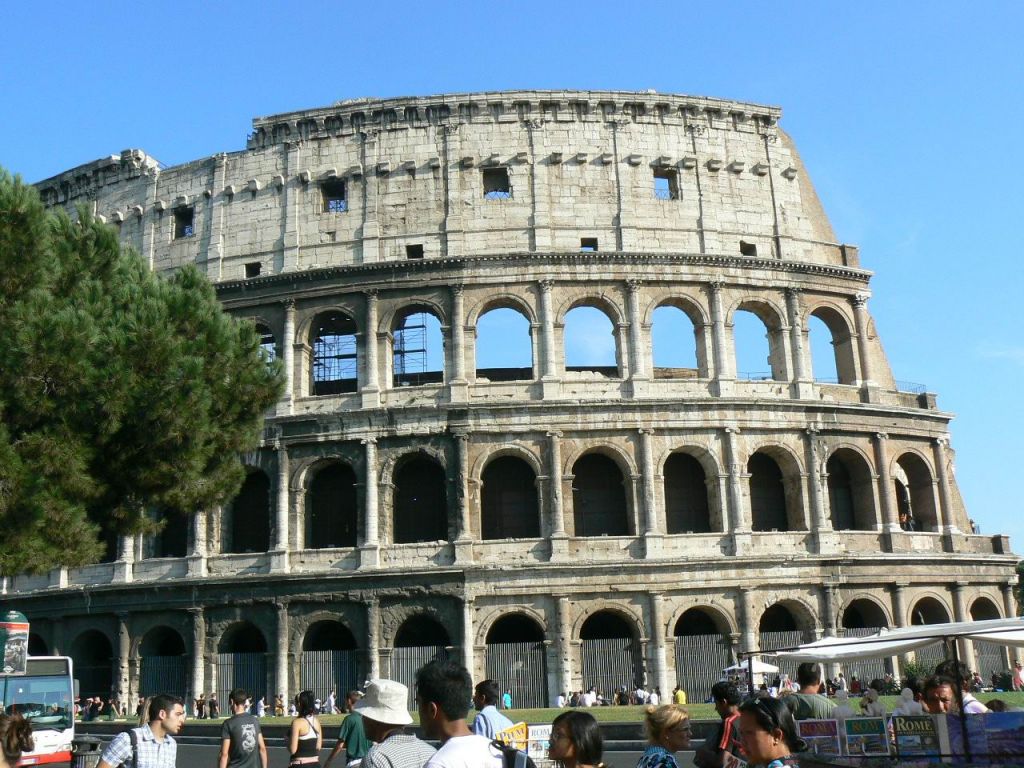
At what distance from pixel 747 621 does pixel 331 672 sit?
33.1 ft

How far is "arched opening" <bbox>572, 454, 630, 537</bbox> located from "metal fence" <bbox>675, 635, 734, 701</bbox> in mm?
3190

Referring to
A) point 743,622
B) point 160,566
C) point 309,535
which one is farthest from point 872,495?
point 160,566

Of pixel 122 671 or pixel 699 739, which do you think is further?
pixel 122 671

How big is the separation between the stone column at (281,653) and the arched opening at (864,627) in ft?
44.3

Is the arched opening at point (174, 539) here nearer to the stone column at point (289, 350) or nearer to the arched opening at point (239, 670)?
the arched opening at point (239, 670)

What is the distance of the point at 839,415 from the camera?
2703 cm

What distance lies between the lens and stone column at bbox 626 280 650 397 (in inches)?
1031

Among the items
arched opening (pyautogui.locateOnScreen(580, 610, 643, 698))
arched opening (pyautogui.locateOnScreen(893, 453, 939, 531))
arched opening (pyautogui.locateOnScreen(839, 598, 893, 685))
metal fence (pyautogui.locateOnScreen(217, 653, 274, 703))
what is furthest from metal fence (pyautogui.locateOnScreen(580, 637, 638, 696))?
arched opening (pyautogui.locateOnScreen(893, 453, 939, 531))

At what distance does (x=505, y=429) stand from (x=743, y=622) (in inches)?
290

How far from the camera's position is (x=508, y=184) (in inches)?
1087

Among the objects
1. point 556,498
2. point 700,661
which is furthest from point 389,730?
point 700,661

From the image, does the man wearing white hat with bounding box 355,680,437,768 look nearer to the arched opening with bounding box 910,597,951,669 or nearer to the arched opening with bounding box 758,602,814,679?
the arched opening with bounding box 758,602,814,679

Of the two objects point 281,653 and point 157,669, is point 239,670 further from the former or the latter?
point 157,669

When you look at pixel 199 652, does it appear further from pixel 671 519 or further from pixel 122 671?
pixel 671 519
